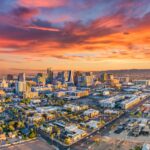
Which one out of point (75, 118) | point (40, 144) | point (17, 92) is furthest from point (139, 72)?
point (40, 144)

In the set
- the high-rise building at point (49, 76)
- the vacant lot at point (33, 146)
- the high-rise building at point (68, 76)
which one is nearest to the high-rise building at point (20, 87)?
the high-rise building at point (49, 76)

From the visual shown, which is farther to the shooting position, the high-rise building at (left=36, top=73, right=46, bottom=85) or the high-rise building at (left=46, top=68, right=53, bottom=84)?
the high-rise building at (left=46, top=68, right=53, bottom=84)

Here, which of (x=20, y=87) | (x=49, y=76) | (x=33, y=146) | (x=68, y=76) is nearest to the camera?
(x=33, y=146)

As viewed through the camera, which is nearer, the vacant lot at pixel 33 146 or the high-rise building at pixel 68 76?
the vacant lot at pixel 33 146

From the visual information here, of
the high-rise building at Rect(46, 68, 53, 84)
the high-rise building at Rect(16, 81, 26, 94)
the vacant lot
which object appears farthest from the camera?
the high-rise building at Rect(46, 68, 53, 84)

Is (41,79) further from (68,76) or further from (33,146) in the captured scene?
(33,146)

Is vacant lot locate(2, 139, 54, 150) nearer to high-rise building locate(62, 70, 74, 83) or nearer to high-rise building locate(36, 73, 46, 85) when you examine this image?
high-rise building locate(36, 73, 46, 85)

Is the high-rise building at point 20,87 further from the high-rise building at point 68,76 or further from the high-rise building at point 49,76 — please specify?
the high-rise building at point 68,76

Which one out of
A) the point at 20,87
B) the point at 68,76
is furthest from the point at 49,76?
the point at 20,87

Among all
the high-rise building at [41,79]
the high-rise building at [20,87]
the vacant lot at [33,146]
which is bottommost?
the vacant lot at [33,146]

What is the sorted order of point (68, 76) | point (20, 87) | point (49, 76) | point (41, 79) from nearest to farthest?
1. point (20, 87)
2. point (41, 79)
3. point (49, 76)
4. point (68, 76)

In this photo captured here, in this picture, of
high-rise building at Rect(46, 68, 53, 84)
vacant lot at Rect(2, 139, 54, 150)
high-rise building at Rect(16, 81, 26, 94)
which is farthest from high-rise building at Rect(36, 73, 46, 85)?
vacant lot at Rect(2, 139, 54, 150)

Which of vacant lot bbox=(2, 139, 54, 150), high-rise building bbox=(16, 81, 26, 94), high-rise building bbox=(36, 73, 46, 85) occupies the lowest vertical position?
vacant lot bbox=(2, 139, 54, 150)
